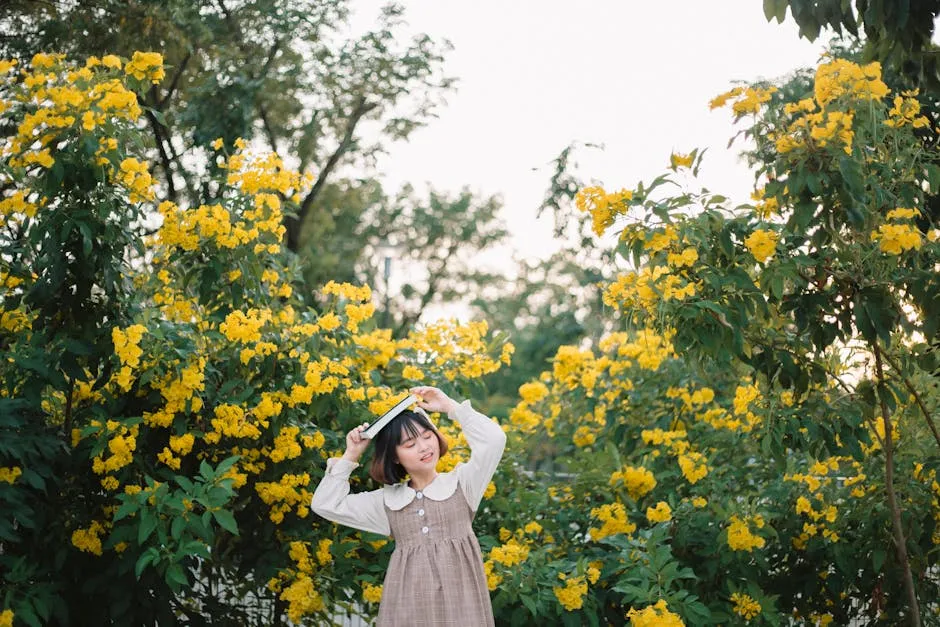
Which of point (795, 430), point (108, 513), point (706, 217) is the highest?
point (706, 217)

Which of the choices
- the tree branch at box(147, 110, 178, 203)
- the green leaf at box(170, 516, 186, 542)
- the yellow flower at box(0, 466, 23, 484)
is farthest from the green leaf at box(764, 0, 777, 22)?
the tree branch at box(147, 110, 178, 203)

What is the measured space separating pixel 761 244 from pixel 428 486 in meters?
1.13

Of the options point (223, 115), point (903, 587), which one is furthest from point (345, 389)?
point (223, 115)

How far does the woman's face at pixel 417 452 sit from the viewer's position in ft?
9.12

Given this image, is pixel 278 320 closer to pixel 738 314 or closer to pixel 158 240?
pixel 158 240

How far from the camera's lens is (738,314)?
2.96 meters

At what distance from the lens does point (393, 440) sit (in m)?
2.81

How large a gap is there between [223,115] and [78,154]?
4.99m

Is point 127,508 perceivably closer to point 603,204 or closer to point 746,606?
point 603,204

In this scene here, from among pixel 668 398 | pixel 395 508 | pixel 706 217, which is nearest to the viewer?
pixel 395 508

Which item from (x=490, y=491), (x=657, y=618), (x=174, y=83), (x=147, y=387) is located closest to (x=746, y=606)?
(x=657, y=618)

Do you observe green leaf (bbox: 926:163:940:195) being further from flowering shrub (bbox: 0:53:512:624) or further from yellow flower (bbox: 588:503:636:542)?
flowering shrub (bbox: 0:53:512:624)

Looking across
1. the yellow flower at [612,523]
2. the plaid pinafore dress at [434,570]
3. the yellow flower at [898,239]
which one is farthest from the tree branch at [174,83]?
the yellow flower at [898,239]

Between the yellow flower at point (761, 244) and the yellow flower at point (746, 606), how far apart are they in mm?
1341
